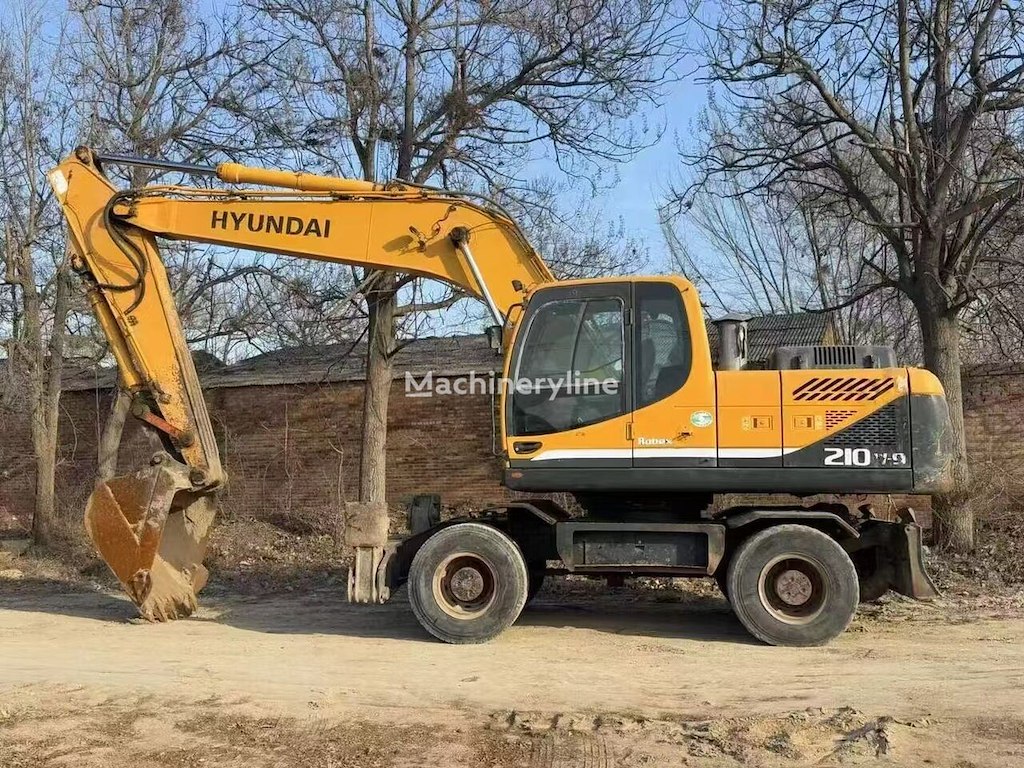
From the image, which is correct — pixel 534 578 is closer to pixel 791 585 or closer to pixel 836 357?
pixel 791 585

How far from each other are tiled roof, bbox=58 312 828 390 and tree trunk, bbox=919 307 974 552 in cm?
507

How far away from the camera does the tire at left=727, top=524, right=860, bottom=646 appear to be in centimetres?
781

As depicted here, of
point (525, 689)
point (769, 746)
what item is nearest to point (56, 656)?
point (525, 689)

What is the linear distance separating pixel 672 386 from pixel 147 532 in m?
4.94

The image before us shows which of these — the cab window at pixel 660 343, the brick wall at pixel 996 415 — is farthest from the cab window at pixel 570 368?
the brick wall at pixel 996 415

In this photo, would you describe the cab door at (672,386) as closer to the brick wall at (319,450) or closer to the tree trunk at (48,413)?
the brick wall at (319,450)

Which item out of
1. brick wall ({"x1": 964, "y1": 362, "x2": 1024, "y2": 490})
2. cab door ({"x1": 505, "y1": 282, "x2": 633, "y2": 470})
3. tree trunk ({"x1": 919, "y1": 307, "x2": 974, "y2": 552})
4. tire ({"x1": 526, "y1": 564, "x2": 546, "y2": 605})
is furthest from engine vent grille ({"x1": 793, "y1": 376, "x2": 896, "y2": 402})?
brick wall ({"x1": 964, "y1": 362, "x2": 1024, "y2": 490})

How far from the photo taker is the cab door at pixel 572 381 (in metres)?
7.96

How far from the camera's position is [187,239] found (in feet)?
30.3

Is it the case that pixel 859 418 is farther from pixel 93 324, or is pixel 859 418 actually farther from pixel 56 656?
pixel 93 324

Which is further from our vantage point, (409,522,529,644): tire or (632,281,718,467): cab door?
(409,522,529,644): tire

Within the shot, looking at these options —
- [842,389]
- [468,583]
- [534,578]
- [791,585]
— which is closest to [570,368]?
[468,583]

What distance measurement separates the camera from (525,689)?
6527mm

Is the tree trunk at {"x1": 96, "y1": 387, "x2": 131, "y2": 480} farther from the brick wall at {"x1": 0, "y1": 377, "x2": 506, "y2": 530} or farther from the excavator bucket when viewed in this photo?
Answer: the excavator bucket
